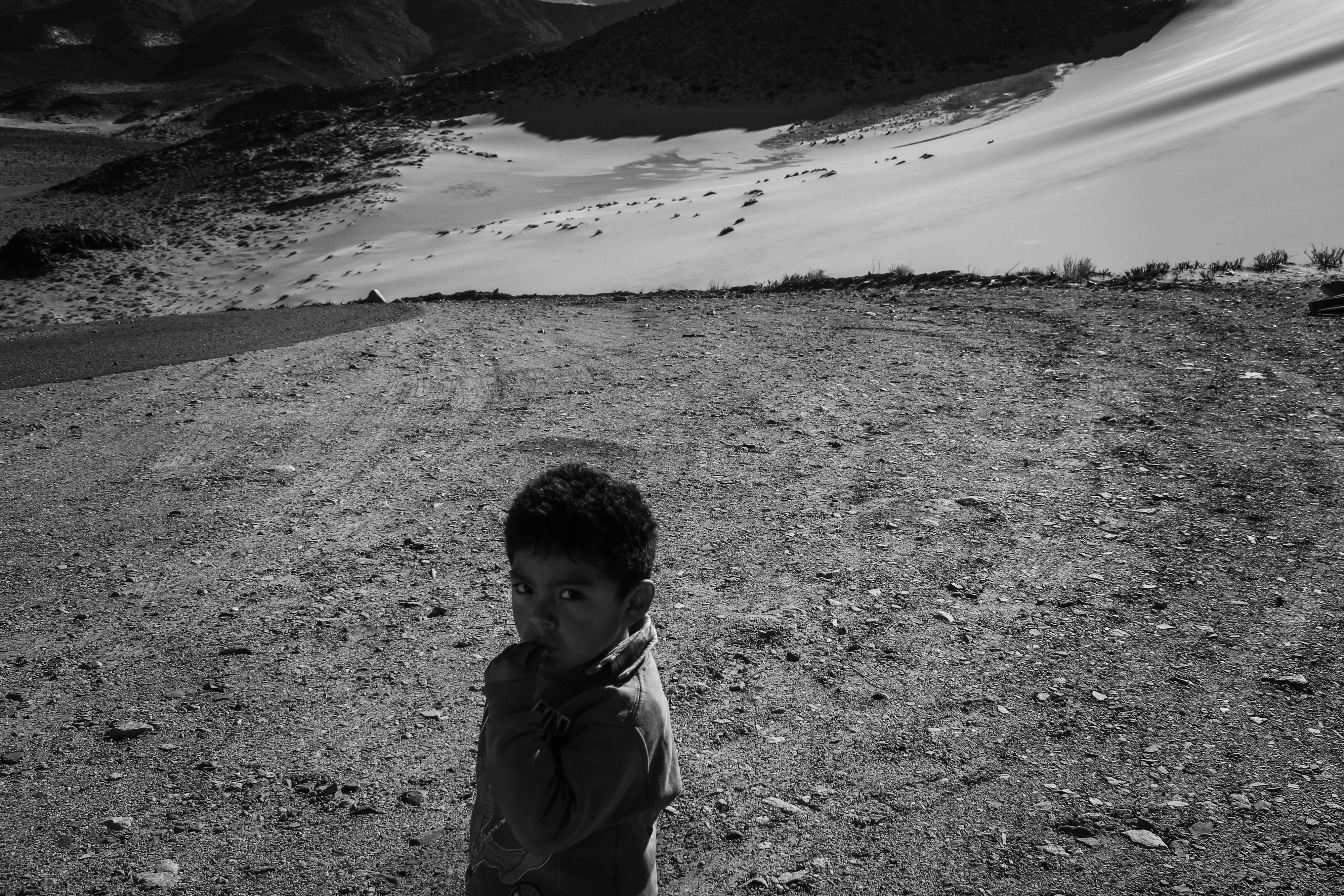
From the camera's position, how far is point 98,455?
626 centimetres

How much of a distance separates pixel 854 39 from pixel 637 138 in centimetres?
774

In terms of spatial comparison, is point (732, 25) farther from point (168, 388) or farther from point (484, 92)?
point (168, 388)

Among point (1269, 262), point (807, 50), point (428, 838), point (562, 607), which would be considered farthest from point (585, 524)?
point (807, 50)

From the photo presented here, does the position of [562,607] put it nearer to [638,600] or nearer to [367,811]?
[638,600]

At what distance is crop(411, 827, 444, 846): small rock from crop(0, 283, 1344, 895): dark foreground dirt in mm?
15

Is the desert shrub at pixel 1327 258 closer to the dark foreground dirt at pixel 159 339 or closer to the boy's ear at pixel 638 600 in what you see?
the dark foreground dirt at pixel 159 339

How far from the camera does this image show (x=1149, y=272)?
10.4 metres

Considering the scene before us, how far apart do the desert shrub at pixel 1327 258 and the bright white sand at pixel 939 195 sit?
545 millimetres

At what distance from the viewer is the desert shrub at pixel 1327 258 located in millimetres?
9812

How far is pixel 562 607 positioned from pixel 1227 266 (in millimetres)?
10326

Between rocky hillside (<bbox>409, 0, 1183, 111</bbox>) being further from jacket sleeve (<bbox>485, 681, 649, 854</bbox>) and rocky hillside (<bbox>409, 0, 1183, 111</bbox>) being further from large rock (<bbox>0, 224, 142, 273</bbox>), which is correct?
jacket sleeve (<bbox>485, 681, 649, 854</bbox>)

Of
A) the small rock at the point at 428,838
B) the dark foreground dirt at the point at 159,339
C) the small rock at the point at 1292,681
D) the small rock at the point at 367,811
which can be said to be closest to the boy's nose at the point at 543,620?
the small rock at the point at 428,838

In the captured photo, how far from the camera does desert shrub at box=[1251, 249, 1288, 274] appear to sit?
9.88 meters

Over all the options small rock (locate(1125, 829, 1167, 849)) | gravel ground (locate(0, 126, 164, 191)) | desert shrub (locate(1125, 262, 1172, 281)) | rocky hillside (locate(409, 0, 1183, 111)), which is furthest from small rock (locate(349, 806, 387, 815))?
gravel ground (locate(0, 126, 164, 191))
